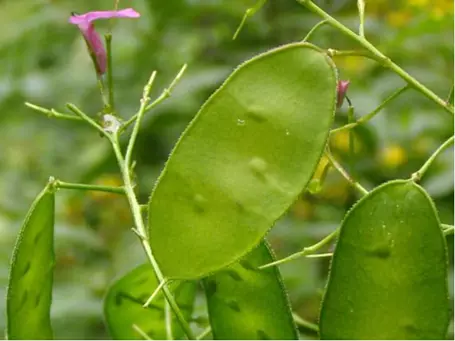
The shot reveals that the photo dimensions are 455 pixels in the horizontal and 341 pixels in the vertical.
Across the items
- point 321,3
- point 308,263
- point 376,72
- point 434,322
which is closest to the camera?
point 434,322

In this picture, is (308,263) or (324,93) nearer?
(324,93)

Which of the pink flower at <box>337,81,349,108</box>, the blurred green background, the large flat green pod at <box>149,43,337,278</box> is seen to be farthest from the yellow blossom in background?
the large flat green pod at <box>149,43,337,278</box>

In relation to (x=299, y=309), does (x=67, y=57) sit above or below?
above

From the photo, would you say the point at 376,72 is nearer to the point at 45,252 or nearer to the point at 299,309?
the point at 299,309

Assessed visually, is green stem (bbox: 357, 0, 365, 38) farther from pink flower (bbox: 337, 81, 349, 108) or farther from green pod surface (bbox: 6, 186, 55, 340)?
green pod surface (bbox: 6, 186, 55, 340)

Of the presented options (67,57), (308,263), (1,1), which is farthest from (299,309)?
(1,1)

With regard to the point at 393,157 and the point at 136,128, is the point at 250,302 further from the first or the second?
the point at 393,157
